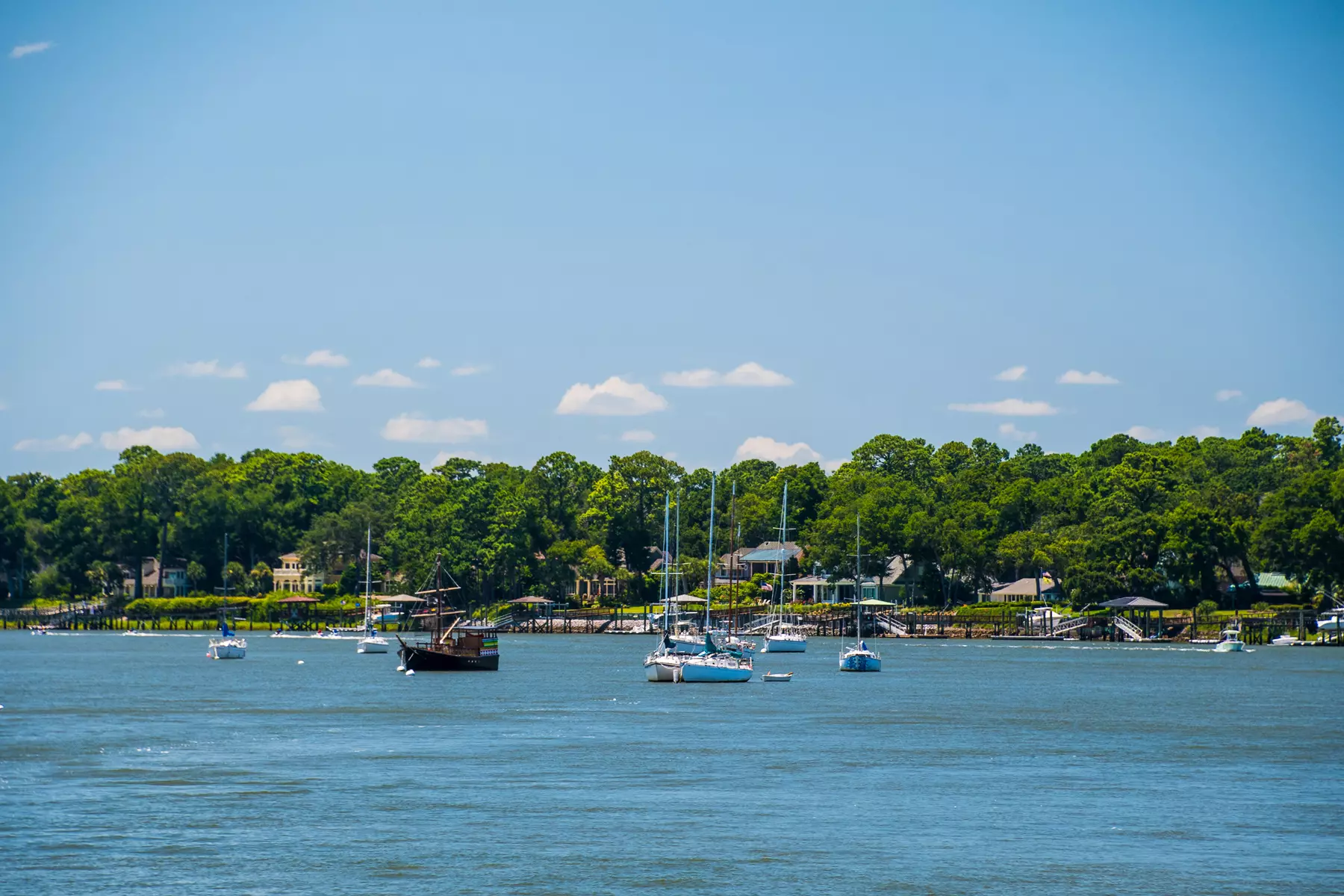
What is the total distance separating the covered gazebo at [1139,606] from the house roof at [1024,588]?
2026 centimetres

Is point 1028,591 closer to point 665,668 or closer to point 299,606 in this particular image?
point 299,606

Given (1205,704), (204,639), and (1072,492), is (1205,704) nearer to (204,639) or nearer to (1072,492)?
(1072,492)

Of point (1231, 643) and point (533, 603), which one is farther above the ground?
point (533, 603)

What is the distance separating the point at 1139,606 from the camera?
487 feet

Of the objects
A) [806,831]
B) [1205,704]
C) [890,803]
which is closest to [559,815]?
[806,831]

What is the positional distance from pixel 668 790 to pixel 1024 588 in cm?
13894

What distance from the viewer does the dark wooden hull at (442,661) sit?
97.4 m

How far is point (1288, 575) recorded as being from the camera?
147500mm

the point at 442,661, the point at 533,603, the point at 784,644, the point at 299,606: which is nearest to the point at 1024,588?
the point at 784,644

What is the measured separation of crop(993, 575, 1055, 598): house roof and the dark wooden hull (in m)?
93.0

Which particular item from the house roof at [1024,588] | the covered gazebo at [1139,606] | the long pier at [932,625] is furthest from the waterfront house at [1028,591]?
the covered gazebo at [1139,606]

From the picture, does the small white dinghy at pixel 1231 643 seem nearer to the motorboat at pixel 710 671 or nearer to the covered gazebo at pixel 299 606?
the motorboat at pixel 710 671

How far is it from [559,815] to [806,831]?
639cm

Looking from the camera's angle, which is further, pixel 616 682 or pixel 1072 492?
pixel 1072 492
